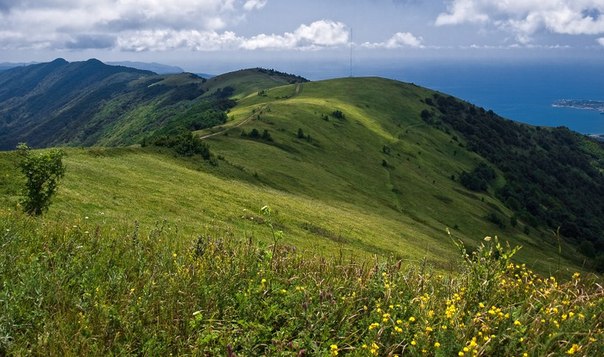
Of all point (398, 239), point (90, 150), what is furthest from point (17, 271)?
point (398, 239)

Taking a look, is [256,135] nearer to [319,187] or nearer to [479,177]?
[319,187]

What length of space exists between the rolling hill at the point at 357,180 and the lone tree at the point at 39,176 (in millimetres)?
1876

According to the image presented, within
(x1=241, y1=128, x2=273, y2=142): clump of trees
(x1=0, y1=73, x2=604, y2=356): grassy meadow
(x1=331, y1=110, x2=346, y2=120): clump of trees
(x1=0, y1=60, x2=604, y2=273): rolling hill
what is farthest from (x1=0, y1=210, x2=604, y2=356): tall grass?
(x1=331, y1=110, x2=346, y2=120): clump of trees

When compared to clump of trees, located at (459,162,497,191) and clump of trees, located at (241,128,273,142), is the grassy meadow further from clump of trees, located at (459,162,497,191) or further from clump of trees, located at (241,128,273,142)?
clump of trees, located at (459,162,497,191)

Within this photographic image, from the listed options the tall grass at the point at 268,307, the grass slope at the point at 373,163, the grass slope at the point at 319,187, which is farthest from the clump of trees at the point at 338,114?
the tall grass at the point at 268,307

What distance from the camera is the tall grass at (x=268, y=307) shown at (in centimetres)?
494

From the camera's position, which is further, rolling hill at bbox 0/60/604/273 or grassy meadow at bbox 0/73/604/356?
rolling hill at bbox 0/60/604/273

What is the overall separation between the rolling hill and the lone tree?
1.88 metres

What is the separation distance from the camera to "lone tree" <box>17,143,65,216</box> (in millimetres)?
21391

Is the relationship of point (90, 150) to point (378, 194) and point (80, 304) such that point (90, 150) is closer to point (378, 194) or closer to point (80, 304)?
point (80, 304)

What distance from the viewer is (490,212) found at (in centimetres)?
10206

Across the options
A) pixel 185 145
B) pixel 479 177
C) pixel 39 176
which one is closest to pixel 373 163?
pixel 479 177

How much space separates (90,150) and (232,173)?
17.4 m

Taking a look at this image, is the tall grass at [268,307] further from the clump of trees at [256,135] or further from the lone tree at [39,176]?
the clump of trees at [256,135]
